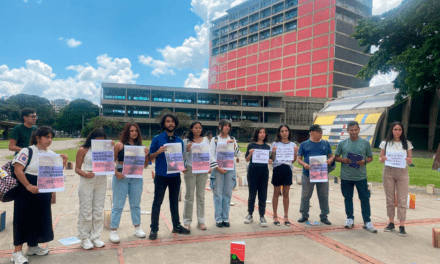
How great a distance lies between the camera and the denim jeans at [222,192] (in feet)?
17.6

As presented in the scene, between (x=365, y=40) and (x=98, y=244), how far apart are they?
91.9 feet

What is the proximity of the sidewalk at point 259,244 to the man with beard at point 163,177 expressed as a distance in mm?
227

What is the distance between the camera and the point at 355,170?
5355 millimetres

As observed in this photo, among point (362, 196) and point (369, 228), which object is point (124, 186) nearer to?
point (362, 196)

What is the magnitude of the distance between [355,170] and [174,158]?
330cm

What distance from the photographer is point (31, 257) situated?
3824mm

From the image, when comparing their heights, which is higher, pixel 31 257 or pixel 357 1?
pixel 357 1

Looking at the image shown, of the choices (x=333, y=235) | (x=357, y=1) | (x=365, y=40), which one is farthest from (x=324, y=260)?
(x=357, y=1)

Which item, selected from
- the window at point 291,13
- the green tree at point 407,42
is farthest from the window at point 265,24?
the green tree at point 407,42

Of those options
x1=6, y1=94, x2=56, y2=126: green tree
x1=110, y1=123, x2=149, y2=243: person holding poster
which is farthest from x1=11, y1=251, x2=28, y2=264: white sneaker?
x1=6, y1=94, x2=56, y2=126: green tree

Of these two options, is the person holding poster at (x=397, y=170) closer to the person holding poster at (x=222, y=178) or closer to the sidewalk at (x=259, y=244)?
the sidewalk at (x=259, y=244)

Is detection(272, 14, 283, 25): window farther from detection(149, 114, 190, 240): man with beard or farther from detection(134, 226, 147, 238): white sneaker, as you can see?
detection(134, 226, 147, 238): white sneaker

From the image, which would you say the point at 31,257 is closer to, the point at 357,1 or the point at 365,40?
the point at 365,40

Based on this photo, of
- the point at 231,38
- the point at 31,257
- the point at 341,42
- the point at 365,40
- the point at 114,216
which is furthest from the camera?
the point at 231,38
